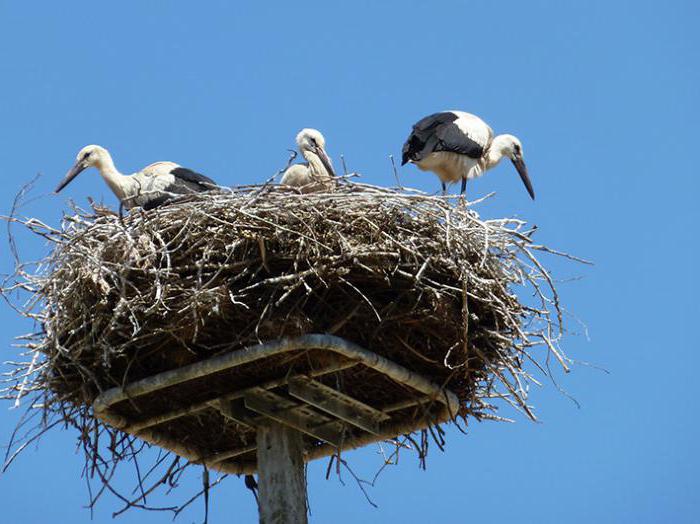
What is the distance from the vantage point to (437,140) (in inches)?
399

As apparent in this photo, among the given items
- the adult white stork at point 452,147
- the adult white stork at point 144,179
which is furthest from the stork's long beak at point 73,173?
the adult white stork at point 452,147

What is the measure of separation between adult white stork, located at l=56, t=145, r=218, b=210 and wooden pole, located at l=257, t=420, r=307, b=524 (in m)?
2.13

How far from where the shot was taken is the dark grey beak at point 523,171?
1135cm

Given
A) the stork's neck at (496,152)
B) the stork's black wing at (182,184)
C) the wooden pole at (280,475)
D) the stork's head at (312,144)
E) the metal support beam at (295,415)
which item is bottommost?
the wooden pole at (280,475)

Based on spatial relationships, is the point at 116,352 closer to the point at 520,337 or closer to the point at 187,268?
the point at 187,268

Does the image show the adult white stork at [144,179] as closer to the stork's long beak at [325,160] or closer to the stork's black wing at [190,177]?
the stork's black wing at [190,177]

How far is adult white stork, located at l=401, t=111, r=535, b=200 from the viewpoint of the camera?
10133 mm

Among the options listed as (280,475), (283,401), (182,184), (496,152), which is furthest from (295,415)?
(496,152)

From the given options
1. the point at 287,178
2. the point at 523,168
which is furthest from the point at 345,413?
the point at 523,168

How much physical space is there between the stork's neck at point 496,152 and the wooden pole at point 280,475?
13.9 feet

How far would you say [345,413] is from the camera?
7.06 meters

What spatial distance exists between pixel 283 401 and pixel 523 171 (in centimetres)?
494

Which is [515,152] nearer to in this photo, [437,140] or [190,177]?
[437,140]

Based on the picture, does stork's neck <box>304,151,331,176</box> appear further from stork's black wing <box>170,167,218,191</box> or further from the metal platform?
the metal platform
